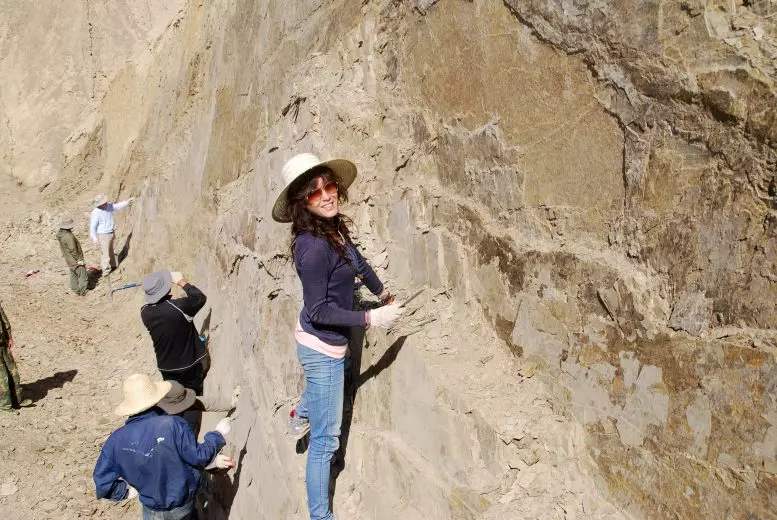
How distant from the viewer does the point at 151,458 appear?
371cm

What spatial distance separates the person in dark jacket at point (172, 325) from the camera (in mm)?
5234

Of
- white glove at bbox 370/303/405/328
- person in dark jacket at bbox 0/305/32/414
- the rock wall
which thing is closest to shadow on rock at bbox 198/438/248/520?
white glove at bbox 370/303/405/328

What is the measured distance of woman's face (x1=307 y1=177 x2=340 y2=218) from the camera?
3045 millimetres

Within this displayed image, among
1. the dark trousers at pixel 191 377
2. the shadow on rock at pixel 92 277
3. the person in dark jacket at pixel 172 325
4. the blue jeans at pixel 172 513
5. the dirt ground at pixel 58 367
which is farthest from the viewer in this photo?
the shadow on rock at pixel 92 277

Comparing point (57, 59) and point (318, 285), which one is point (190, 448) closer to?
point (318, 285)

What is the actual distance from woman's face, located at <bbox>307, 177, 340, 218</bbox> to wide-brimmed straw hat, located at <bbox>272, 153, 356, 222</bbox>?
0.22 ft

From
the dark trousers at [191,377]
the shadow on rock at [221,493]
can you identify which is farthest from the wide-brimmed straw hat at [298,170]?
the dark trousers at [191,377]

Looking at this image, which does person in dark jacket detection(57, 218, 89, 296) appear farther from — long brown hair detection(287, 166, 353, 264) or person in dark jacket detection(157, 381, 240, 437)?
long brown hair detection(287, 166, 353, 264)

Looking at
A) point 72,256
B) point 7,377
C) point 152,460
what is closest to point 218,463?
point 152,460

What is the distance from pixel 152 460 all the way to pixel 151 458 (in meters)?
0.02

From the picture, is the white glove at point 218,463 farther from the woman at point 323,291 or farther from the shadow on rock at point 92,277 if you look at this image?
the shadow on rock at point 92,277

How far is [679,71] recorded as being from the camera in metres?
2.23

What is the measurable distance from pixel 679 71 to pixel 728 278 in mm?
750

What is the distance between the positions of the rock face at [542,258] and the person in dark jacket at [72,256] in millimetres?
5658
